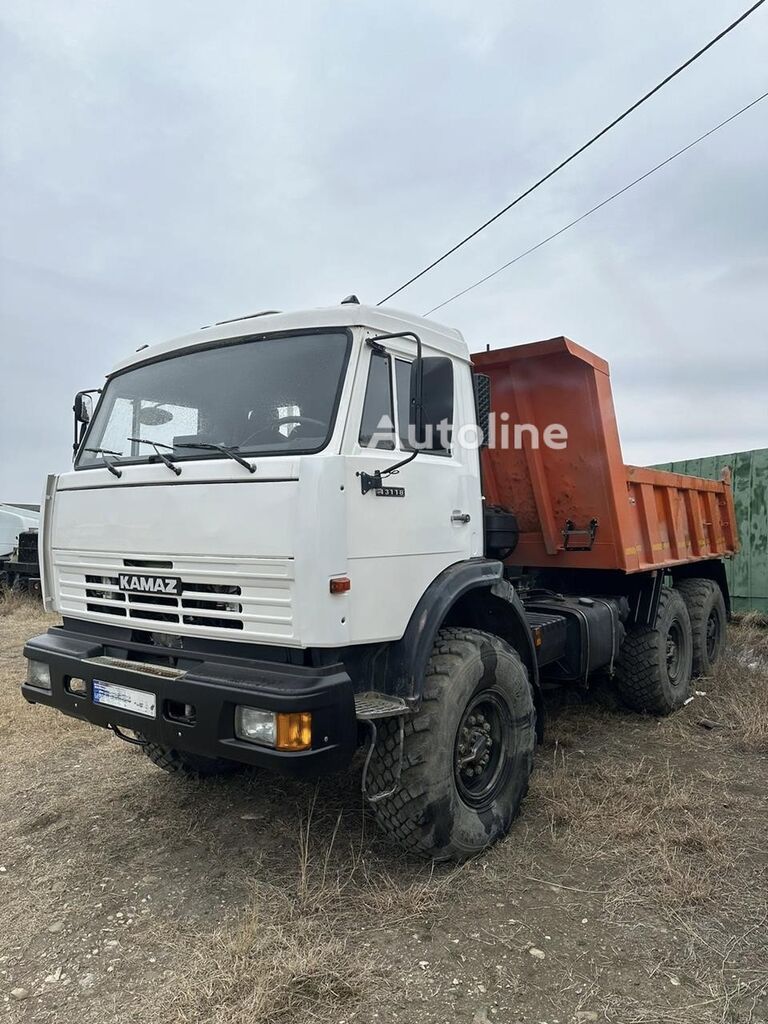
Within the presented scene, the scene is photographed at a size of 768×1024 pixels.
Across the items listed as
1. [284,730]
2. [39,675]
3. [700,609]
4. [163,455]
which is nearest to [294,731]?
[284,730]

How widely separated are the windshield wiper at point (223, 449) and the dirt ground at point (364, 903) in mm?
1778

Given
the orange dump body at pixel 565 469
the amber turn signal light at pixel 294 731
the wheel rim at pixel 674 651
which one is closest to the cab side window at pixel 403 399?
the amber turn signal light at pixel 294 731

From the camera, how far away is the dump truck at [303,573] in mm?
2799

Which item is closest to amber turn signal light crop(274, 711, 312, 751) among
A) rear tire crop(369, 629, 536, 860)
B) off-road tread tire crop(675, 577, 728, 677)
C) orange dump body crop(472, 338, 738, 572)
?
rear tire crop(369, 629, 536, 860)

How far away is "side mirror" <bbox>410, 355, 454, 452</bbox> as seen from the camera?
10.3 feet

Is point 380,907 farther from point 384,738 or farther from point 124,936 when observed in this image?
point 124,936

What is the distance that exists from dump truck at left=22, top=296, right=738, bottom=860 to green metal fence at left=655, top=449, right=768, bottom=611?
700 cm

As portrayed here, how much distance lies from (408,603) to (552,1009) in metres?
1.56

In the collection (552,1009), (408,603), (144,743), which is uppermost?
(408,603)

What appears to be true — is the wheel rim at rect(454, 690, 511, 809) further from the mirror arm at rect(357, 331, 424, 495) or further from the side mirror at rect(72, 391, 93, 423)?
the side mirror at rect(72, 391, 93, 423)

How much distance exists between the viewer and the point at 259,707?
8.87 ft

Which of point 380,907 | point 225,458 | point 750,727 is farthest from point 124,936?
point 750,727

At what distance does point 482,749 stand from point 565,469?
2266mm

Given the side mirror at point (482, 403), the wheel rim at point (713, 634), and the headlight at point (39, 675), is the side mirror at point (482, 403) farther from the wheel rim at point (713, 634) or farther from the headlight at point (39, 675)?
the wheel rim at point (713, 634)
